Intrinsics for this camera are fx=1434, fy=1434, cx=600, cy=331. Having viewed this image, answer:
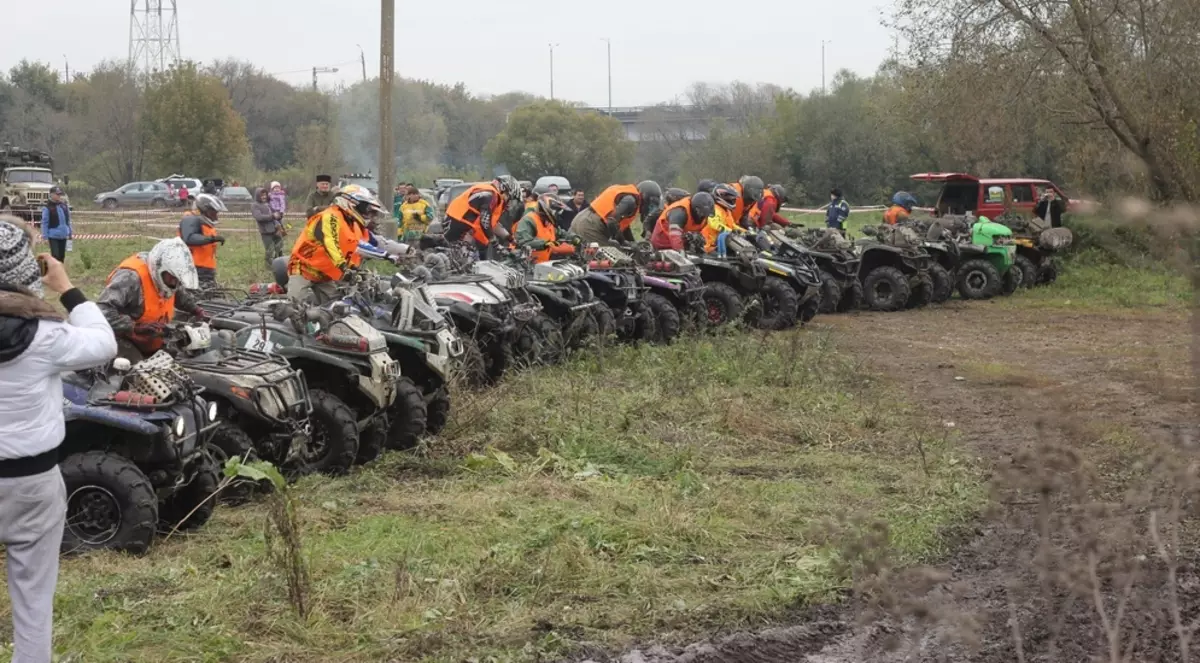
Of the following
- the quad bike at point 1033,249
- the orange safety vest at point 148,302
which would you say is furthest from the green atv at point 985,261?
the orange safety vest at point 148,302

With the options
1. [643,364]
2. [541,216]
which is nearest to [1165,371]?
[643,364]

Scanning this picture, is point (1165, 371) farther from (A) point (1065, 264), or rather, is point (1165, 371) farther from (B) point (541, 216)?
(A) point (1065, 264)

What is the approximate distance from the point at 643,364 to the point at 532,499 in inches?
204

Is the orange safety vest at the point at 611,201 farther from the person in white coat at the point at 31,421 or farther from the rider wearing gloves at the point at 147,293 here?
the person in white coat at the point at 31,421

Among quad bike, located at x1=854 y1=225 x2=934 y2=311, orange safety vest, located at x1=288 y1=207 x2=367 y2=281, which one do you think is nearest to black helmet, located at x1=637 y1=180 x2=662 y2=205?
quad bike, located at x1=854 y1=225 x2=934 y2=311

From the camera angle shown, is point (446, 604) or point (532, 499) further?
point (532, 499)

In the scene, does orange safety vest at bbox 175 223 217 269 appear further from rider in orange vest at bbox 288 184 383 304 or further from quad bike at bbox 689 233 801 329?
quad bike at bbox 689 233 801 329

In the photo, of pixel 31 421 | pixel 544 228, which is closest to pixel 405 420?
pixel 31 421

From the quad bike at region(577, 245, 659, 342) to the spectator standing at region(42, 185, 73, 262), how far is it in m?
10.1

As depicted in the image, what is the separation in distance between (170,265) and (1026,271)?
1711cm

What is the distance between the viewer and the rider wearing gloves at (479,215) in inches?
581

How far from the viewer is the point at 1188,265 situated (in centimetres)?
223

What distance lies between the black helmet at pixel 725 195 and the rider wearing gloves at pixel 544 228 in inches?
110

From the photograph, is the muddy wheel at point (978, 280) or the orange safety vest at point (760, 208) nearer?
the orange safety vest at point (760, 208)
